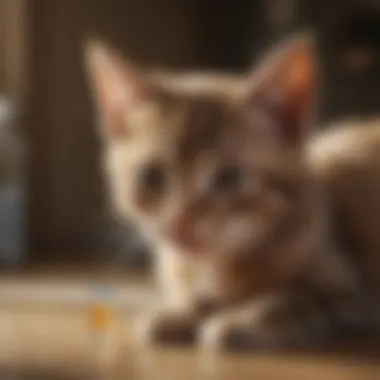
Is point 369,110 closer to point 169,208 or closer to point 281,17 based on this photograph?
point 281,17

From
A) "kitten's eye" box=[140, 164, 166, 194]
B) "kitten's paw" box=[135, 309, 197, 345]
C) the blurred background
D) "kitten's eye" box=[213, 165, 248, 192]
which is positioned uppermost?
the blurred background

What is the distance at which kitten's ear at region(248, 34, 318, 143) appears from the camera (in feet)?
3.42

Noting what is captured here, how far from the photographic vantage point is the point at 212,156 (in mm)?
1024

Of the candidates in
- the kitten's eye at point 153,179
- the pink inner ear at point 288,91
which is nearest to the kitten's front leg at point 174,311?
the kitten's eye at point 153,179

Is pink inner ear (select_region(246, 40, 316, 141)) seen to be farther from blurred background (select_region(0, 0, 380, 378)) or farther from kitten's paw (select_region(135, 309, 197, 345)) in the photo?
blurred background (select_region(0, 0, 380, 378))

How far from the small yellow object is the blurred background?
0.74 meters

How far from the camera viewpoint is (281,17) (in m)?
2.15

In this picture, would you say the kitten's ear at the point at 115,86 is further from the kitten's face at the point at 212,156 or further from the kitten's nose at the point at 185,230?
the kitten's nose at the point at 185,230

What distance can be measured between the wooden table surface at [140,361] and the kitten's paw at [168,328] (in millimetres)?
22

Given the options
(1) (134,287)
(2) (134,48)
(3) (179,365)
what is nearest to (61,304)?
(1) (134,287)

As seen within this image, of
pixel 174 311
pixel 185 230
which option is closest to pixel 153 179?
pixel 185 230

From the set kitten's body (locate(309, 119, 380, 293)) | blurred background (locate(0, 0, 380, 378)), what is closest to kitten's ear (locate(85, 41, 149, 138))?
kitten's body (locate(309, 119, 380, 293))

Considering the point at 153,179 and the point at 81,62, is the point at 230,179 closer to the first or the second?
the point at 153,179

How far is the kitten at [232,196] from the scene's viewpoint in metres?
1.03
